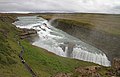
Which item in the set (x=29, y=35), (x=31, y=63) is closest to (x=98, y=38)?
(x=29, y=35)

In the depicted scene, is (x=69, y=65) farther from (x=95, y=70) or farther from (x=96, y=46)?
(x=95, y=70)

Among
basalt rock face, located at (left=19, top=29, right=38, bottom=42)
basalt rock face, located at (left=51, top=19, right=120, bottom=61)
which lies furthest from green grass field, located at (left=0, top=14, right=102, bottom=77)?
basalt rock face, located at (left=51, top=19, right=120, bottom=61)

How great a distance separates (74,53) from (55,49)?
544 centimetres

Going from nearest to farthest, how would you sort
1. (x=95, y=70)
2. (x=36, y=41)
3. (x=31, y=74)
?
(x=95, y=70) < (x=31, y=74) < (x=36, y=41)

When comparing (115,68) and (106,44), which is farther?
(106,44)

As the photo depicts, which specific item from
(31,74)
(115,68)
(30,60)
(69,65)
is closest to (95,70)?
(115,68)

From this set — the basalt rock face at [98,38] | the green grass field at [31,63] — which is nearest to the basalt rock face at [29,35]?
the green grass field at [31,63]

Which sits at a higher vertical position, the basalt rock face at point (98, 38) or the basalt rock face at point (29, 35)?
the basalt rock face at point (29, 35)

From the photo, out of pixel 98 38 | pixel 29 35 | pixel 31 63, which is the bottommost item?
pixel 98 38

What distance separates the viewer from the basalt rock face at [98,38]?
263 ft

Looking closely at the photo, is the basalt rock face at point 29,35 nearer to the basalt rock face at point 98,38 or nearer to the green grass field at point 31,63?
the green grass field at point 31,63

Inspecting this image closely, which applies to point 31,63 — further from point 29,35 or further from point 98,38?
point 98,38

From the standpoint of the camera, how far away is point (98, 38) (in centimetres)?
9131

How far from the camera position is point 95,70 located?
94.5 ft
